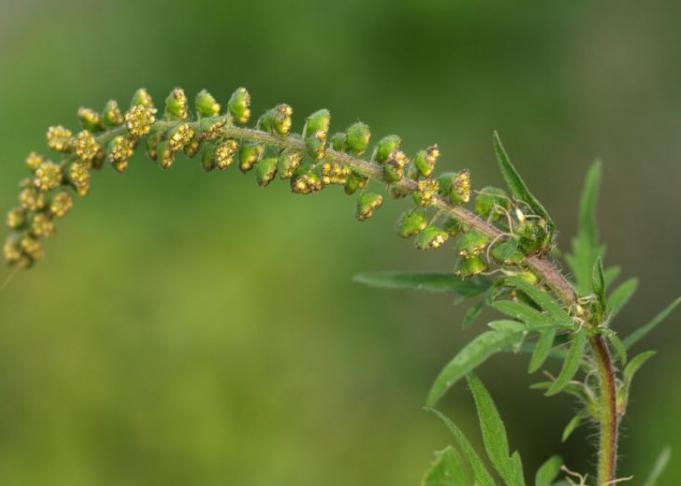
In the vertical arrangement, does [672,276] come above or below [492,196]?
above

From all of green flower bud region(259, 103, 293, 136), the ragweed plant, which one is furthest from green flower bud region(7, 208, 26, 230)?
green flower bud region(259, 103, 293, 136)

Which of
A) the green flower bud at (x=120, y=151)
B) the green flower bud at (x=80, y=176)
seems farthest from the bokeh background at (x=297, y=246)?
the green flower bud at (x=120, y=151)

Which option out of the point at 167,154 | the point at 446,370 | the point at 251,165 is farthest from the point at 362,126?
the point at 446,370

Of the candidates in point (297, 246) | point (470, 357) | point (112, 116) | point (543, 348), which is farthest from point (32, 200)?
point (297, 246)

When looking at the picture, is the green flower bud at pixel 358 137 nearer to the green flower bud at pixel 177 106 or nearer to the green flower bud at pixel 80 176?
the green flower bud at pixel 177 106

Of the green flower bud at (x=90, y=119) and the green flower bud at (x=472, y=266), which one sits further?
the green flower bud at (x=90, y=119)

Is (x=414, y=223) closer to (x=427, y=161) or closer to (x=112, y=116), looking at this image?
(x=427, y=161)

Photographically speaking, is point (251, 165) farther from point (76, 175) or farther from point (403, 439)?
point (403, 439)
